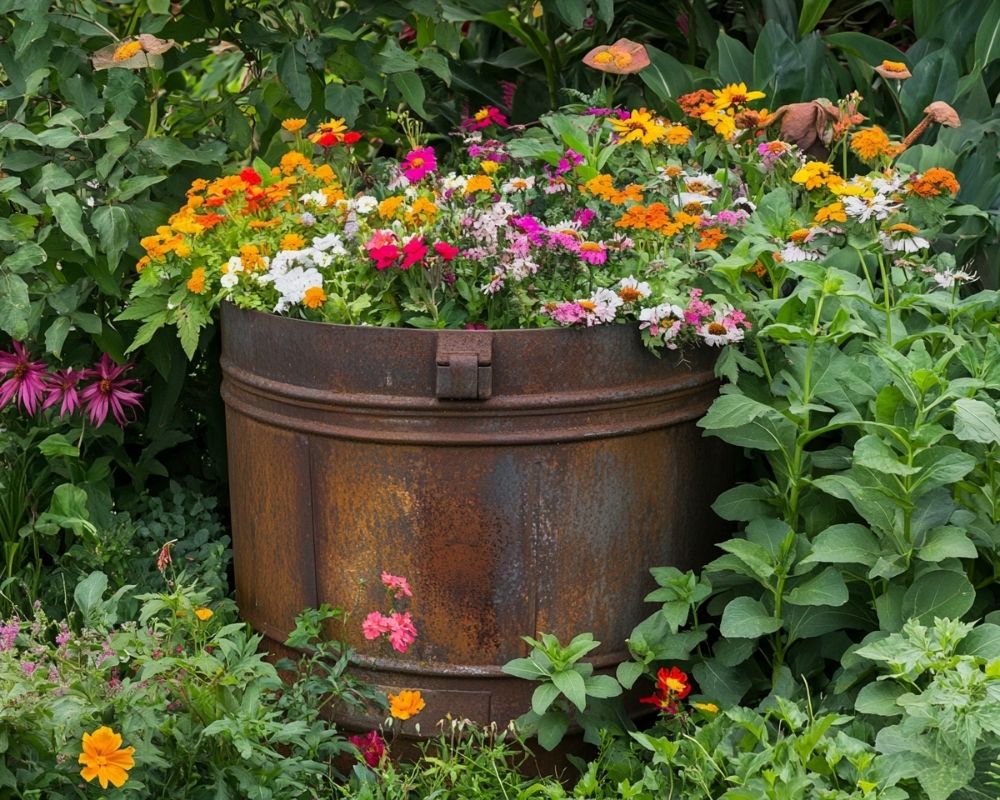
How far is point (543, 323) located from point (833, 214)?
59 centimetres

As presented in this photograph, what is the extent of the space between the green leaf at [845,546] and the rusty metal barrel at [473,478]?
36cm

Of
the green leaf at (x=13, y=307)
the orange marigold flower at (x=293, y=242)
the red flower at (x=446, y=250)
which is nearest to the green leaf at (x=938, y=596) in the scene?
the red flower at (x=446, y=250)

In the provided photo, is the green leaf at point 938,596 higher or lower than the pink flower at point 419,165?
lower

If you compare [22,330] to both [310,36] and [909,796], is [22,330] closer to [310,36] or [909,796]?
[310,36]

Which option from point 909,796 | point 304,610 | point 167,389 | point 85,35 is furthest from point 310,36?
point 909,796

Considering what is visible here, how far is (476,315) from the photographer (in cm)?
262

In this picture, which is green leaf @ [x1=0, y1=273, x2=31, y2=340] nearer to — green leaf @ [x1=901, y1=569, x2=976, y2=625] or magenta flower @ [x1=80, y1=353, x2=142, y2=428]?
magenta flower @ [x1=80, y1=353, x2=142, y2=428]

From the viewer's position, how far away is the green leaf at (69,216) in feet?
9.23

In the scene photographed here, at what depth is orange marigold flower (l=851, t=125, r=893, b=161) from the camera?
273cm

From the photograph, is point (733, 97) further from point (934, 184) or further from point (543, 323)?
point (543, 323)

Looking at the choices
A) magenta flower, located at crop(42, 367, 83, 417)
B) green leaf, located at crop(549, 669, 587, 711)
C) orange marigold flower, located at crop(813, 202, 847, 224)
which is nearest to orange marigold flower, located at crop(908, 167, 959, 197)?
orange marigold flower, located at crop(813, 202, 847, 224)

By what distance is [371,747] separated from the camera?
245 centimetres

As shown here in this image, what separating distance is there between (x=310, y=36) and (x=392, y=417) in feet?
3.59

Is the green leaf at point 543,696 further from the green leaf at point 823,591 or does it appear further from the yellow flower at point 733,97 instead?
the yellow flower at point 733,97
